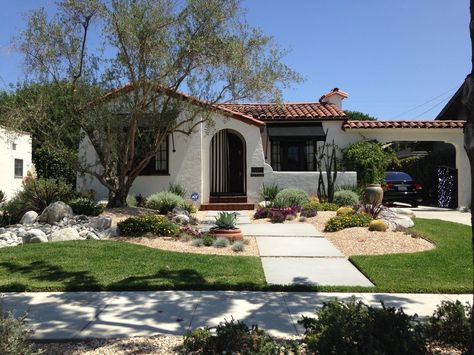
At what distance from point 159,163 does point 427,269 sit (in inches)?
477

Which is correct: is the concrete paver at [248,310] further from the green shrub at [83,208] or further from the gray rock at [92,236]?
the green shrub at [83,208]

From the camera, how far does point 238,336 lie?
3.92 meters

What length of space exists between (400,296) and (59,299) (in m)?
4.66

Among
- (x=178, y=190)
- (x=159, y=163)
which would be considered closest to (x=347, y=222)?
(x=178, y=190)

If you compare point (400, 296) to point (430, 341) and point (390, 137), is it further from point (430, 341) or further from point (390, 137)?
point (390, 137)

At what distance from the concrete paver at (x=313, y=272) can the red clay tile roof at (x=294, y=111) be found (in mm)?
11343

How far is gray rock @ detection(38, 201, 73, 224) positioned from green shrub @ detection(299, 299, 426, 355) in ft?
29.9

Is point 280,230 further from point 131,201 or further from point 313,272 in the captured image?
point 131,201

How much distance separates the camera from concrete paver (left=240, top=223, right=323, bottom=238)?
1119cm

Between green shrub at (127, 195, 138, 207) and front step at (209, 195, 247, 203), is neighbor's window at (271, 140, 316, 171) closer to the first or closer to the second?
front step at (209, 195, 247, 203)

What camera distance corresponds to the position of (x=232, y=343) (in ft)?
12.7

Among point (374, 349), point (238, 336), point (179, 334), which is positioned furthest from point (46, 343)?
point (374, 349)

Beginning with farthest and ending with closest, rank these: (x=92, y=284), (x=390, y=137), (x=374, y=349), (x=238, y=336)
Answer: (x=390, y=137), (x=92, y=284), (x=238, y=336), (x=374, y=349)

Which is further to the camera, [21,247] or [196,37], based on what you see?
[196,37]
